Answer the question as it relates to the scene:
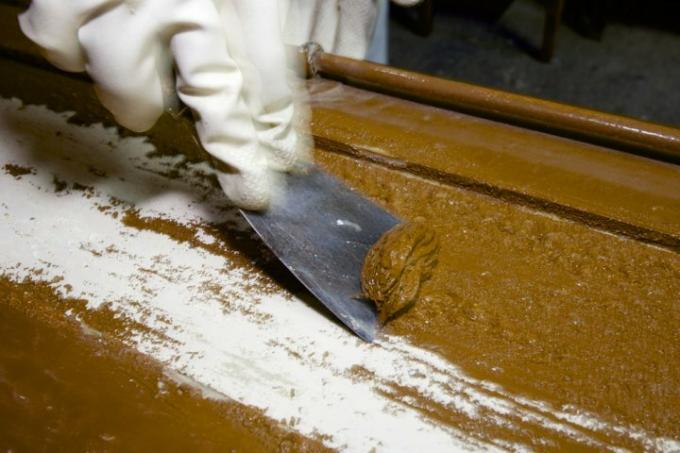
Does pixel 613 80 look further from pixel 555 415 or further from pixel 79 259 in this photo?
pixel 79 259

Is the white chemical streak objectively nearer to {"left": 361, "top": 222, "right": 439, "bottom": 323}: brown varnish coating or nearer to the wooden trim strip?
{"left": 361, "top": 222, "right": 439, "bottom": 323}: brown varnish coating

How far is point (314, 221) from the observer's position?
1.19 m

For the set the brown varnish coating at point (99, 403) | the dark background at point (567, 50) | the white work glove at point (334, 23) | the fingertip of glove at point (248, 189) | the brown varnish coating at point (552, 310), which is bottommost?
the dark background at point (567, 50)

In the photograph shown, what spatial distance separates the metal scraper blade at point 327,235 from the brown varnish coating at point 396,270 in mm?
26

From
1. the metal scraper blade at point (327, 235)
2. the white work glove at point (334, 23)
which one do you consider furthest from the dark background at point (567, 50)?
the metal scraper blade at point (327, 235)

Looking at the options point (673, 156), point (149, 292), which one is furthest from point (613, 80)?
point (149, 292)

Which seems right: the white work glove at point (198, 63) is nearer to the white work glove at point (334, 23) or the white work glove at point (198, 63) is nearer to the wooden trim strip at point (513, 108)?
the wooden trim strip at point (513, 108)

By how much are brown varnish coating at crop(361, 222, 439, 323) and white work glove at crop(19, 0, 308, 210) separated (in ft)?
0.83

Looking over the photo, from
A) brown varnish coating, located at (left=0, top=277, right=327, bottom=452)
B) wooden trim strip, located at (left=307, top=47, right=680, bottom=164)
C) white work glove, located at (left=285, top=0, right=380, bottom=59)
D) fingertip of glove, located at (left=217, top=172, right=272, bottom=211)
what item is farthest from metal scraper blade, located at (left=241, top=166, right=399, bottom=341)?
white work glove, located at (left=285, top=0, right=380, bottom=59)

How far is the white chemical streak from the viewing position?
0.99 metres

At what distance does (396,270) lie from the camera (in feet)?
3.57

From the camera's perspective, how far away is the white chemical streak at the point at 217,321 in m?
0.99

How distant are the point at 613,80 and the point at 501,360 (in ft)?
9.77

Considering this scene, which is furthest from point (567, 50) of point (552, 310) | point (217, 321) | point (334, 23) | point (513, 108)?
point (217, 321)
